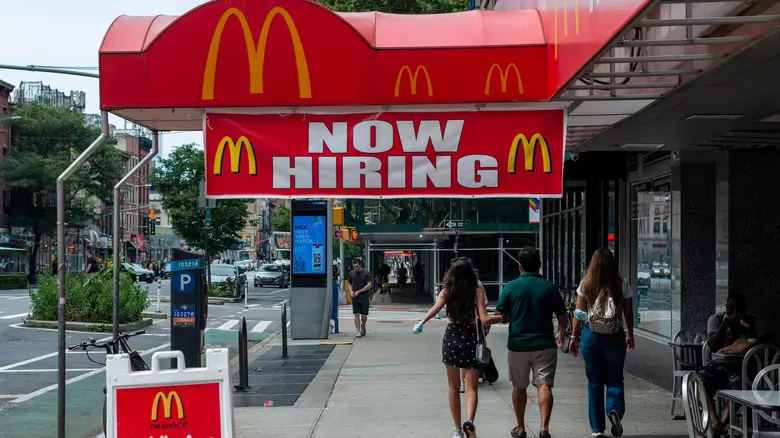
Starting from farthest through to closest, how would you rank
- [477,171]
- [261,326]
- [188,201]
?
[188,201], [261,326], [477,171]

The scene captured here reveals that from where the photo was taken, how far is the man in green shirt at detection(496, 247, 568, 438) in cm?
772

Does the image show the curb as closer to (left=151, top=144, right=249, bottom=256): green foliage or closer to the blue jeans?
the blue jeans

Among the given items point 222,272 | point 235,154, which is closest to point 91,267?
point 222,272

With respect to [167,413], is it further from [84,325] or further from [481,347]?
[84,325]

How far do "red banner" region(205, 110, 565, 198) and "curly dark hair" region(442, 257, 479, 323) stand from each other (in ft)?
3.15

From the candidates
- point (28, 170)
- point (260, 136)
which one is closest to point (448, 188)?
point (260, 136)

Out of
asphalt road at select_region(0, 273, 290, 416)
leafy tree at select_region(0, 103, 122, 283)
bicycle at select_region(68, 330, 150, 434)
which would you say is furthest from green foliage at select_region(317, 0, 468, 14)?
leafy tree at select_region(0, 103, 122, 283)

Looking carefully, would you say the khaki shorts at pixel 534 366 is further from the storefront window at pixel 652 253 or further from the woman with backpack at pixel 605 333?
the storefront window at pixel 652 253

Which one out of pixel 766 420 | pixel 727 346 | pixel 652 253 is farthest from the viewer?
pixel 652 253

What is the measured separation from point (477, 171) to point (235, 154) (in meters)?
2.02

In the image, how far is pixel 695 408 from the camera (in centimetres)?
627

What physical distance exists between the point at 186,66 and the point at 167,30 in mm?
320

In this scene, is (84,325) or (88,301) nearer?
(84,325)

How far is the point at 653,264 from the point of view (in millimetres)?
12070
